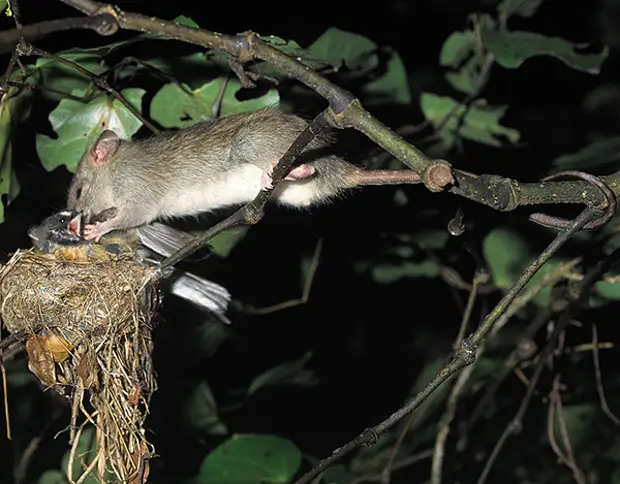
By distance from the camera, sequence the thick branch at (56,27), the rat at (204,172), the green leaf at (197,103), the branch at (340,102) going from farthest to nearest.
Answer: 1. the green leaf at (197,103)
2. the rat at (204,172)
3. the branch at (340,102)
4. the thick branch at (56,27)

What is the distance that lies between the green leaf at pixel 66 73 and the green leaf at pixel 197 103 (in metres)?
0.25

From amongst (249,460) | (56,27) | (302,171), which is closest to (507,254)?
(249,460)

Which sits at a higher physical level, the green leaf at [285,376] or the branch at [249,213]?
the branch at [249,213]

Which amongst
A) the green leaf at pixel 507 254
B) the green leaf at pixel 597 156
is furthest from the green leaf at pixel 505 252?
the green leaf at pixel 597 156

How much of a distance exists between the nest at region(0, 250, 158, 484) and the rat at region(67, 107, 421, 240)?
47cm

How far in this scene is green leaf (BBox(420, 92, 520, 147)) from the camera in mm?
3963

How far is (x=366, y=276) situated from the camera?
187 inches

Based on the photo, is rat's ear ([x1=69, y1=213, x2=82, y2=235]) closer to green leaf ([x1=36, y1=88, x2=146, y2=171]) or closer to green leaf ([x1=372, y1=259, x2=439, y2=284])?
green leaf ([x1=36, y1=88, x2=146, y2=171])

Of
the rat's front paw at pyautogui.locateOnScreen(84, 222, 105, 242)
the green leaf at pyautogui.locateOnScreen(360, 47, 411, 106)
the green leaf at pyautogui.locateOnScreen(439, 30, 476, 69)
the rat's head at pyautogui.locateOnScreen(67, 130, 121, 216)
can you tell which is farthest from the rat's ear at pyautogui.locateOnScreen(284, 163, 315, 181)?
the green leaf at pyautogui.locateOnScreen(439, 30, 476, 69)

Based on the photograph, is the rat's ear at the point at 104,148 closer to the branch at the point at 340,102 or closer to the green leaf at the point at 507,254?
the branch at the point at 340,102

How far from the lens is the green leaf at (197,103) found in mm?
3373

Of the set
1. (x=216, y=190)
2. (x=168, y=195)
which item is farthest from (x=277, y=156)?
(x=168, y=195)

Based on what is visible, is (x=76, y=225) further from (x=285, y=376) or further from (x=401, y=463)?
(x=401, y=463)

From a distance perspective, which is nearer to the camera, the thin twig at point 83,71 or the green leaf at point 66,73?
the thin twig at point 83,71
